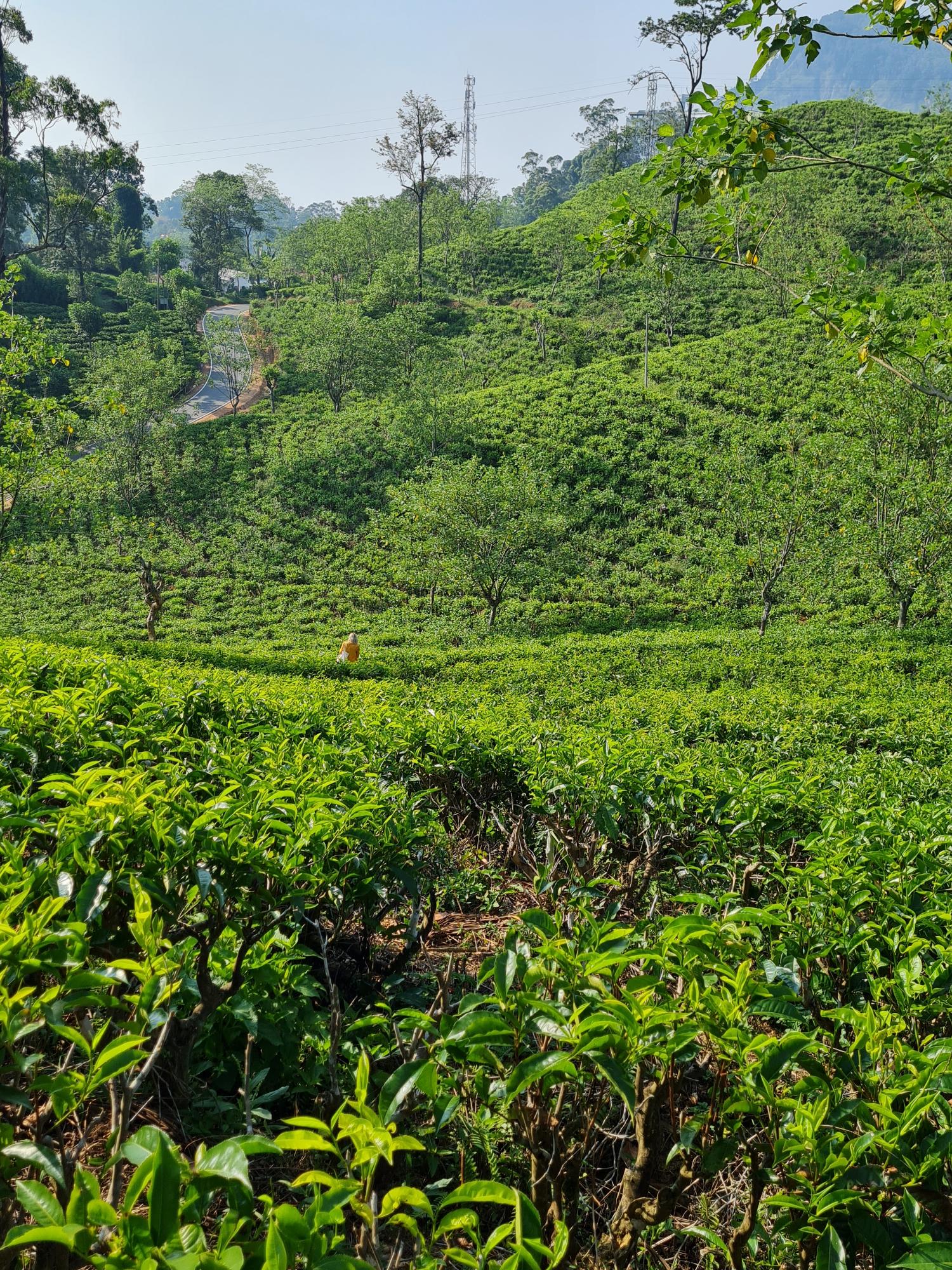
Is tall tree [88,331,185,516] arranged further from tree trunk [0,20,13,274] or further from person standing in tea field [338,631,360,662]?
person standing in tea field [338,631,360,662]

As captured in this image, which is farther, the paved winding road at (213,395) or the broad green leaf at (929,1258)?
the paved winding road at (213,395)

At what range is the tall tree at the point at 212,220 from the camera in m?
62.5

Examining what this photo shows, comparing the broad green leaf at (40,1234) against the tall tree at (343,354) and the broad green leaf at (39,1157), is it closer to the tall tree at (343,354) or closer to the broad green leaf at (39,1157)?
the broad green leaf at (39,1157)

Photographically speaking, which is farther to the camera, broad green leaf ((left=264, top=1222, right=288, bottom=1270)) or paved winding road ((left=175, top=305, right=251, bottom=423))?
paved winding road ((left=175, top=305, right=251, bottom=423))

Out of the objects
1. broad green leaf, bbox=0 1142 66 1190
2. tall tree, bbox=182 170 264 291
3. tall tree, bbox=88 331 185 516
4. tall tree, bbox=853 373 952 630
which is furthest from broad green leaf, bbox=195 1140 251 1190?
tall tree, bbox=182 170 264 291

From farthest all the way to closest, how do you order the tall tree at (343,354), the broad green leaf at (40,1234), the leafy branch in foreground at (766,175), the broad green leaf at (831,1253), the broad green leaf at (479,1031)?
the tall tree at (343,354) → the leafy branch in foreground at (766,175) → the broad green leaf at (479,1031) → the broad green leaf at (831,1253) → the broad green leaf at (40,1234)

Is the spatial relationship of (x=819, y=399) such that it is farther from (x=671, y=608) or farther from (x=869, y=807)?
(x=869, y=807)

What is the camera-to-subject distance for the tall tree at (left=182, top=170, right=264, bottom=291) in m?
62.5

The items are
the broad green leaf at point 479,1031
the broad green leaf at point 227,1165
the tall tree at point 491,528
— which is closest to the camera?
the broad green leaf at point 227,1165

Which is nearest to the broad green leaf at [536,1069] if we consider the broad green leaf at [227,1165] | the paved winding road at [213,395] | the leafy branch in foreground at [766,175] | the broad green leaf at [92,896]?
the broad green leaf at [227,1165]

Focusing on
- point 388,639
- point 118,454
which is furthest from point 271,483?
point 388,639

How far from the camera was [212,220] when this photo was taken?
6450 centimetres

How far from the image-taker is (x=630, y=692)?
10125 millimetres

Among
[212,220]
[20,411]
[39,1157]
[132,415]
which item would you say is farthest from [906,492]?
[212,220]
